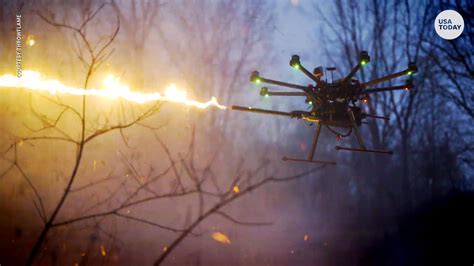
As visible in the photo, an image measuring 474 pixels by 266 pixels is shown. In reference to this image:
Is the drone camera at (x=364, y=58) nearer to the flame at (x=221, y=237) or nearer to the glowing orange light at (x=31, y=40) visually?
the glowing orange light at (x=31, y=40)

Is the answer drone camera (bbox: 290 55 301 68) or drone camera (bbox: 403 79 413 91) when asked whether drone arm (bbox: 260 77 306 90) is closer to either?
drone camera (bbox: 290 55 301 68)

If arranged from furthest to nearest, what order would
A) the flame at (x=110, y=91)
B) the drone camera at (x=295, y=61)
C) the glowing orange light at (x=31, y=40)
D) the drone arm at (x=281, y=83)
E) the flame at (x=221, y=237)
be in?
the flame at (x=221, y=237) → the glowing orange light at (x=31, y=40) → the flame at (x=110, y=91) → the drone arm at (x=281, y=83) → the drone camera at (x=295, y=61)

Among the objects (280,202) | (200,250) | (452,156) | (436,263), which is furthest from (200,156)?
(452,156)

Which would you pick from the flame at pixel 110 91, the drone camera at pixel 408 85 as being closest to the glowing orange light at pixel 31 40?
the flame at pixel 110 91

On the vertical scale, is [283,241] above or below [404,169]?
below

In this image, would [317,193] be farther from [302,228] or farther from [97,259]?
[97,259]

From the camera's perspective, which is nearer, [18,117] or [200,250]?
[18,117]

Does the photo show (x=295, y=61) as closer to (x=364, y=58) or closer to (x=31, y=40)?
(x=364, y=58)

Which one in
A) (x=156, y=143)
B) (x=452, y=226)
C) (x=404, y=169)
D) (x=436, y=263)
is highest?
(x=156, y=143)
